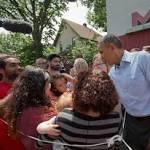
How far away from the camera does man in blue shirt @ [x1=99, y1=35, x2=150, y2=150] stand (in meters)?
4.66

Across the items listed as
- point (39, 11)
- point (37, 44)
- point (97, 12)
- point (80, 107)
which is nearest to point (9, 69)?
point (80, 107)

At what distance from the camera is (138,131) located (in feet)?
15.8

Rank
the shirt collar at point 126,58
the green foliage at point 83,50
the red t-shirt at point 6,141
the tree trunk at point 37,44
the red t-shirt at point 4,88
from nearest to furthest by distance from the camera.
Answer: the red t-shirt at point 6,141
the red t-shirt at point 4,88
the shirt collar at point 126,58
the green foliage at point 83,50
the tree trunk at point 37,44

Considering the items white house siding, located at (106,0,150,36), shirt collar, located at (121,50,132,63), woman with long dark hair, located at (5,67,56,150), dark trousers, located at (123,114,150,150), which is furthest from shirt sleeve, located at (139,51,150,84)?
white house siding, located at (106,0,150,36)

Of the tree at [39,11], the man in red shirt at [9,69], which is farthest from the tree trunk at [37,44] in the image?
the man in red shirt at [9,69]

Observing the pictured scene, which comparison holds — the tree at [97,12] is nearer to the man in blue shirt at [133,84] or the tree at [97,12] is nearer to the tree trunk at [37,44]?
the tree trunk at [37,44]

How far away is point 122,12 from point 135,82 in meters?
8.65

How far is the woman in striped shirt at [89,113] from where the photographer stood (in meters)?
2.91

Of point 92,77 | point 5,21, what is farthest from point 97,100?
point 5,21

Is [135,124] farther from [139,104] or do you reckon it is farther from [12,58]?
[12,58]

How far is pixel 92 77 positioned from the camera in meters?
2.97

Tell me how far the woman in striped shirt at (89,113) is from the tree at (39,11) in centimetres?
2766

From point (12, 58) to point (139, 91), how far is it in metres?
1.35

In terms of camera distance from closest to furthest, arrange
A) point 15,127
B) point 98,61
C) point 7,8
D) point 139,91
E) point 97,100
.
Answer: point 97,100
point 15,127
point 139,91
point 98,61
point 7,8
